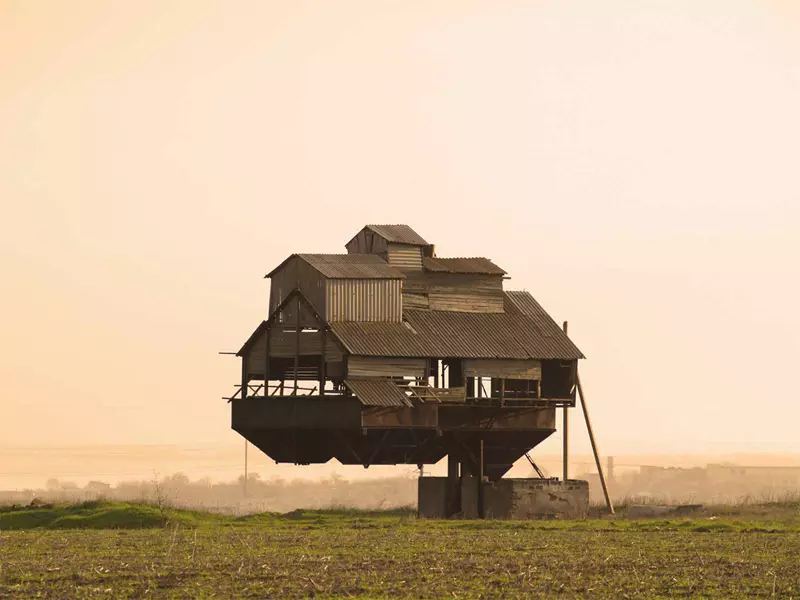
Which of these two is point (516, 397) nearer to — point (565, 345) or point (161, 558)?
point (565, 345)

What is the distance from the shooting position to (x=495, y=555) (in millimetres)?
37062

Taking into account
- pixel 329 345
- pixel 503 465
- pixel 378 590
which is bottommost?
pixel 378 590

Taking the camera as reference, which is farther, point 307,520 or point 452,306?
point 452,306

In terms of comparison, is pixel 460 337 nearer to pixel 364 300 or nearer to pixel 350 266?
pixel 364 300

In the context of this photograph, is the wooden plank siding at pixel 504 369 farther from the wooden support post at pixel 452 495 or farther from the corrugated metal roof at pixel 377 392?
the wooden support post at pixel 452 495

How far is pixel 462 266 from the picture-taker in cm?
6125

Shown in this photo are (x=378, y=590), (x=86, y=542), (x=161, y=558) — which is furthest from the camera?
(x=86, y=542)

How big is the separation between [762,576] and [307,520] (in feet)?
82.1

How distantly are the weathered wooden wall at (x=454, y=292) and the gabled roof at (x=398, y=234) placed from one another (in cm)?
A: 151


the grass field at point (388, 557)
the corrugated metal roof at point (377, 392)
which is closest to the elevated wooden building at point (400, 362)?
the corrugated metal roof at point (377, 392)

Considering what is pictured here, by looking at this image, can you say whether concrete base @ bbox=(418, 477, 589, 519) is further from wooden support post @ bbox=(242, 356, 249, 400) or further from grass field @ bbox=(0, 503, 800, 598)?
wooden support post @ bbox=(242, 356, 249, 400)

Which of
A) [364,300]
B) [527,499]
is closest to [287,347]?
[364,300]

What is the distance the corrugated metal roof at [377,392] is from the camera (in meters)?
53.9

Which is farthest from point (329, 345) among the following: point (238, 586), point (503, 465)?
point (238, 586)
